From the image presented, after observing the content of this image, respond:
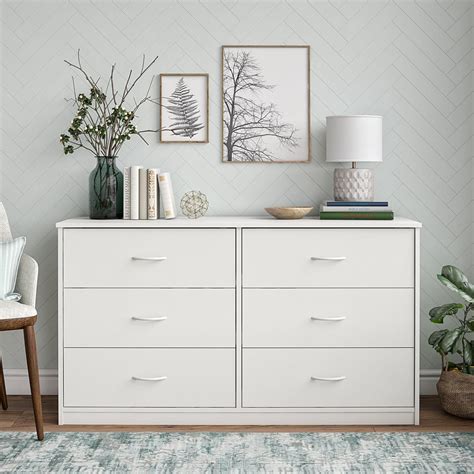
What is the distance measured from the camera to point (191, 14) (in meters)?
3.53

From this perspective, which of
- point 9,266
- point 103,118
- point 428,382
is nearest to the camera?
point 9,266

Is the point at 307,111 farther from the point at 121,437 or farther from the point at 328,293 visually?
the point at 121,437

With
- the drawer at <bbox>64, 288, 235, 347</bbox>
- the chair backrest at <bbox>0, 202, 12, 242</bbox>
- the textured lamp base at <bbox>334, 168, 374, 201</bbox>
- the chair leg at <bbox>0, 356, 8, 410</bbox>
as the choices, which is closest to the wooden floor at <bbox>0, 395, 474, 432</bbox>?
the chair leg at <bbox>0, 356, 8, 410</bbox>

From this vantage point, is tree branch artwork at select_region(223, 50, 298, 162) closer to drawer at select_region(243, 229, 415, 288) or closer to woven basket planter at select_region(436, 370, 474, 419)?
drawer at select_region(243, 229, 415, 288)

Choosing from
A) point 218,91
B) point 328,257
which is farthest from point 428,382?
point 218,91

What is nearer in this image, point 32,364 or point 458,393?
point 32,364

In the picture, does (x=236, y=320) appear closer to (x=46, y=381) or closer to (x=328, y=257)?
(x=328, y=257)

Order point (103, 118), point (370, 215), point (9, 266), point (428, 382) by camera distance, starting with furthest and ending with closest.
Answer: point (428, 382)
point (103, 118)
point (370, 215)
point (9, 266)

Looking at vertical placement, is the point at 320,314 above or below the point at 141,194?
below

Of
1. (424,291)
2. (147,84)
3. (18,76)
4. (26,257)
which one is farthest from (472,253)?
(18,76)

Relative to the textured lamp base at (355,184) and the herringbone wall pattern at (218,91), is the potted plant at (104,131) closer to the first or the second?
the herringbone wall pattern at (218,91)

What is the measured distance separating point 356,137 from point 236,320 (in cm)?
102

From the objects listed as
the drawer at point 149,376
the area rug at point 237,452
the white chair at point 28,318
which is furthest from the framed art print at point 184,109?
the area rug at point 237,452

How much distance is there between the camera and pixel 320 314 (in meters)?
3.15
